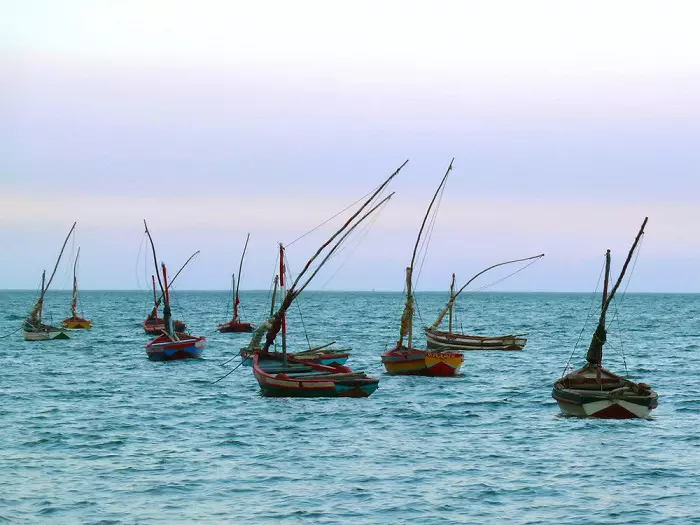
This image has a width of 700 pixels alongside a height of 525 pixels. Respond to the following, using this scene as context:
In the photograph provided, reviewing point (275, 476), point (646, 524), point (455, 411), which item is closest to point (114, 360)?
point (455, 411)

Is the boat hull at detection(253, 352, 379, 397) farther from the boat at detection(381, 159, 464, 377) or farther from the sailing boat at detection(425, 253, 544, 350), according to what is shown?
the sailing boat at detection(425, 253, 544, 350)

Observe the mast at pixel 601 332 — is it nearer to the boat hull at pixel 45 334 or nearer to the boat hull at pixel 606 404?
the boat hull at pixel 606 404

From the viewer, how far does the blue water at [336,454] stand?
84.9 ft

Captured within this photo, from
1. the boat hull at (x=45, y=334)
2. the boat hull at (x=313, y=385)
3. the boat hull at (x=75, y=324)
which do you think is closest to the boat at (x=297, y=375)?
the boat hull at (x=313, y=385)

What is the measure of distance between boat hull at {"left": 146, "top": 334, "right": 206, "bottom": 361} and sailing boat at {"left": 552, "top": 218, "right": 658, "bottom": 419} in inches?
1391

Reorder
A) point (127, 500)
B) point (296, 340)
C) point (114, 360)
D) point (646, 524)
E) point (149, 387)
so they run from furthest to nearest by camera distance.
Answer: point (296, 340) < point (114, 360) < point (149, 387) < point (127, 500) < point (646, 524)

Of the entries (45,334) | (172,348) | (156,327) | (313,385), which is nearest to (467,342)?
(172,348)

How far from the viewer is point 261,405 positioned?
4547 centimetres

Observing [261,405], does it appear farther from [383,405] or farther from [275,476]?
[275,476]

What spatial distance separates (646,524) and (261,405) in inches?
930

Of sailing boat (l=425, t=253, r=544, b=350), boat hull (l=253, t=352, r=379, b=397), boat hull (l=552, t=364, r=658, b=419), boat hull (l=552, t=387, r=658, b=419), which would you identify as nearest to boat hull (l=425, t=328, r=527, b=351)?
sailing boat (l=425, t=253, r=544, b=350)

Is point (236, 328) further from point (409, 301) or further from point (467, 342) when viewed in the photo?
point (409, 301)

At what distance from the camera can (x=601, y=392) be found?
1529 inches

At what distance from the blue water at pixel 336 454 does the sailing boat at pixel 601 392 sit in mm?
585
